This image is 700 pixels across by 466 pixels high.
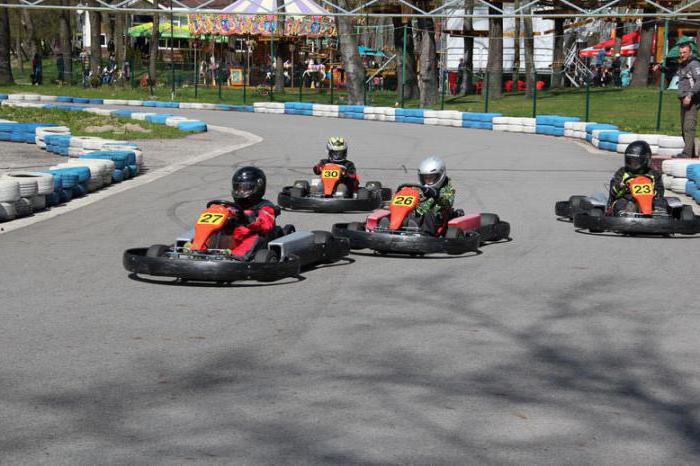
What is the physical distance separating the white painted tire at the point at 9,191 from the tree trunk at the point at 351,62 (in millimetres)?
23009

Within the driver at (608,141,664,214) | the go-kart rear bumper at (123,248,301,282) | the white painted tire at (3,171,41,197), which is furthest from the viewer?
the white painted tire at (3,171,41,197)

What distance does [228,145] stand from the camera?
2138 centimetres

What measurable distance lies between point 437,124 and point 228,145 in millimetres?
8947

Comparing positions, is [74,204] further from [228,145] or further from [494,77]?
[494,77]

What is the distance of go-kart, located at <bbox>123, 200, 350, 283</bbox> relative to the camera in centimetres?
763

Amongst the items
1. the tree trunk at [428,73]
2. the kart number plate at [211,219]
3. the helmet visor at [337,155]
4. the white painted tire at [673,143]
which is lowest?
the kart number plate at [211,219]

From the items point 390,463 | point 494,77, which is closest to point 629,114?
point 494,77

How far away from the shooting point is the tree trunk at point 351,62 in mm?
33969

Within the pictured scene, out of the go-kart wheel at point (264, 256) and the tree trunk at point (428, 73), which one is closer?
the go-kart wheel at point (264, 256)

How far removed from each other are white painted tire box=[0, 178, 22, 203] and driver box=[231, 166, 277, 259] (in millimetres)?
3641

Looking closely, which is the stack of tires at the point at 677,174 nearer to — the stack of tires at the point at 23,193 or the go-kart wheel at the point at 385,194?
the go-kart wheel at the point at 385,194

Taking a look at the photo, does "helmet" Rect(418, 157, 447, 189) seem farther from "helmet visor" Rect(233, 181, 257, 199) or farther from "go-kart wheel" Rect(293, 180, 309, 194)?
"go-kart wheel" Rect(293, 180, 309, 194)

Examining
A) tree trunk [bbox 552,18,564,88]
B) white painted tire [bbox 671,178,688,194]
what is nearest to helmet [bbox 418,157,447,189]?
white painted tire [bbox 671,178,688,194]

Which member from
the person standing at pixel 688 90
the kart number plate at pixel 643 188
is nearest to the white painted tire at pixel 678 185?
the person standing at pixel 688 90
